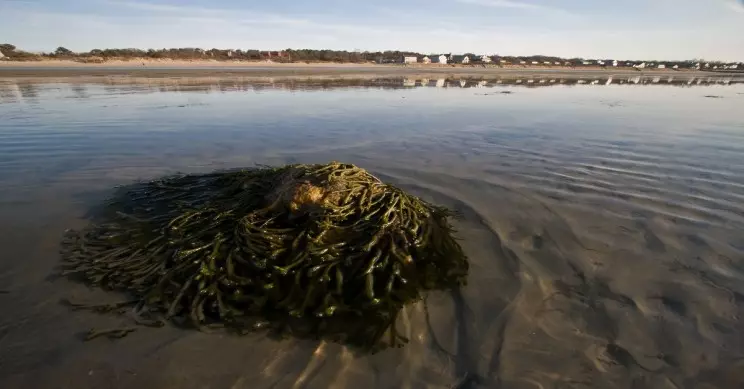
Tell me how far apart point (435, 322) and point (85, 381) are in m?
2.09

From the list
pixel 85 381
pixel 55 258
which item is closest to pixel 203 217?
pixel 55 258

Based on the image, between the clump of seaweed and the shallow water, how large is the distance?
0.54 ft

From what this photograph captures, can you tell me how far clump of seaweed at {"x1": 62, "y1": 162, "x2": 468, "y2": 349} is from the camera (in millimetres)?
2701

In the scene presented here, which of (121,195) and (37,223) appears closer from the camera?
(37,223)

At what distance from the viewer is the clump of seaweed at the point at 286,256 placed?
2.70 m

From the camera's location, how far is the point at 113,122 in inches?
384

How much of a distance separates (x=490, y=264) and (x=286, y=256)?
1749 millimetres

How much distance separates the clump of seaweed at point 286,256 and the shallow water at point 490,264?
0.17 m

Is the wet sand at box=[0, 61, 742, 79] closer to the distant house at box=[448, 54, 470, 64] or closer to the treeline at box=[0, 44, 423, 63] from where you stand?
the treeline at box=[0, 44, 423, 63]

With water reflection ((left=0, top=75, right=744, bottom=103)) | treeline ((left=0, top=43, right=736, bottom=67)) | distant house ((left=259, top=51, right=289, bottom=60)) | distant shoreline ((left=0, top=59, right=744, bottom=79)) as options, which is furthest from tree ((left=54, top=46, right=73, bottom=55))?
water reflection ((left=0, top=75, right=744, bottom=103))

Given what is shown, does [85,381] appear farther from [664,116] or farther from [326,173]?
[664,116]

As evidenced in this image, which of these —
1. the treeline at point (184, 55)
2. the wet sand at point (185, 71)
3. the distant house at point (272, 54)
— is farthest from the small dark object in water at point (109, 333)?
the distant house at point (272, 54)

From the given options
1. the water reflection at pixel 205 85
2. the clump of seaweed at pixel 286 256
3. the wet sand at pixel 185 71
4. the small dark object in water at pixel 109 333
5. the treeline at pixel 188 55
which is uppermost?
the treeline at pixel 188 55

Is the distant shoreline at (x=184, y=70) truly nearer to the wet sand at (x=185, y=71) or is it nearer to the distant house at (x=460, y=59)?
the wet sand at (x=185, y=71)
